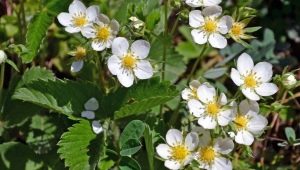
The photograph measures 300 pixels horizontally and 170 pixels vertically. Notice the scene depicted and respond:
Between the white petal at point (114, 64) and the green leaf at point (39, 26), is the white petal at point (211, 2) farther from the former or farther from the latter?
the green leaf at point (39, 26)

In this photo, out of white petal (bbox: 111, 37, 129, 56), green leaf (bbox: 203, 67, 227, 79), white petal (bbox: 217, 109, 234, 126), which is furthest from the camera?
green leaf (bbox: 203, 67, 227, 79)

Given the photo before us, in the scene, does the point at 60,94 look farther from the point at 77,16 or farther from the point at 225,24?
the point at 225,24

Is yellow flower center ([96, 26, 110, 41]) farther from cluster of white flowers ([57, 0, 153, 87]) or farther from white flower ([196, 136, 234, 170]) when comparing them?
white flower ([196, 136, 234, 170])

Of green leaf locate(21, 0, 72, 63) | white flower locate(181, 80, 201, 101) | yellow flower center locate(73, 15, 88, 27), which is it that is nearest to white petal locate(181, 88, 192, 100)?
white flower locate(181, 80, 201, 101)

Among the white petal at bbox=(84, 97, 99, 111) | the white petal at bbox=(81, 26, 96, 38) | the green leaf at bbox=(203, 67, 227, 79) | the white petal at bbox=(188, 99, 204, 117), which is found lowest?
the green leaf at bbox=(203, 67, 227, 79)

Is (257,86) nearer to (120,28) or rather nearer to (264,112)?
(264,112)

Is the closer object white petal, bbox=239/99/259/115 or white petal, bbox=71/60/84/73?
white petal, bbox=239/99/259/115

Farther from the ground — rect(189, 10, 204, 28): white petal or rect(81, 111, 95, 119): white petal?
rect(189, 10, 204, 28): white petal
